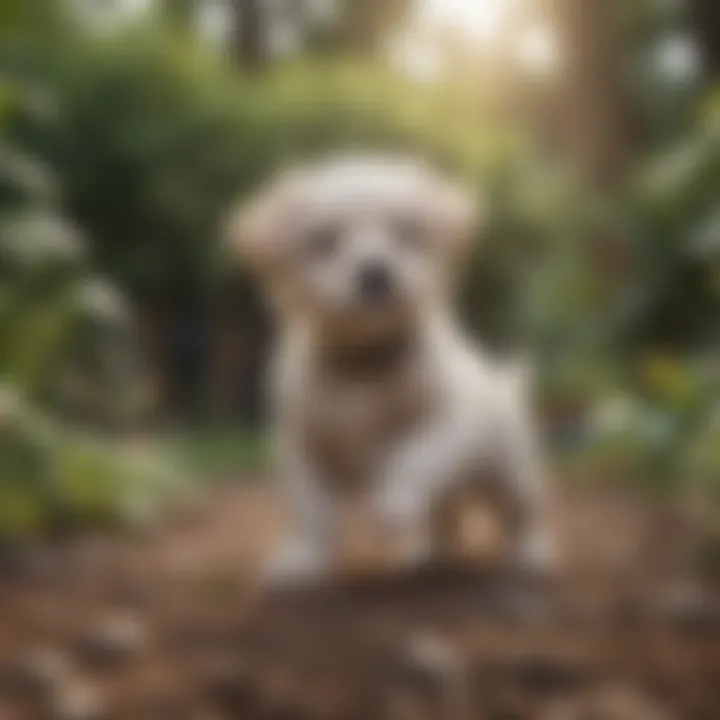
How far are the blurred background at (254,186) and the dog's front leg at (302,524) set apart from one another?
0.09ft

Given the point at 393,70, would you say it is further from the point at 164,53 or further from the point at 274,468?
the point at 274,468

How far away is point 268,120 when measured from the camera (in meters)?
0.67

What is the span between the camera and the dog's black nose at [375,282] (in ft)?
2.23

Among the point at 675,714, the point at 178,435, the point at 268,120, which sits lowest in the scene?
the point at 675,714

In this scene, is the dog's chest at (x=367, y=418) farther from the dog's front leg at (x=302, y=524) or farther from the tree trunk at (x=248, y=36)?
the tree trunk at (x=248, y=36)

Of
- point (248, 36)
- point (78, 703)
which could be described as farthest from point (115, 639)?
point (248, 36)

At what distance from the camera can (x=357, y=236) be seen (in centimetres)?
69

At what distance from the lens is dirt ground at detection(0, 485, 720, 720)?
667 millimetres

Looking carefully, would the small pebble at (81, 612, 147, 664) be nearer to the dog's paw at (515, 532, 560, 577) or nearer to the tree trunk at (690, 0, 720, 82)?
the dog's paw at (515, 532, 560, 577)

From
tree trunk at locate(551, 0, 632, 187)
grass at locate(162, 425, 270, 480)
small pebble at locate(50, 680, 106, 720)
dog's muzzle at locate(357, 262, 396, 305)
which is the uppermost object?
tree trunk at locate(551, 0, 632, 187)

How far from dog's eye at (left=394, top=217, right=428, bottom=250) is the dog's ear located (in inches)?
2.4

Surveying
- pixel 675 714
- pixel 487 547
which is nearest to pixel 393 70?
pixel 487 547

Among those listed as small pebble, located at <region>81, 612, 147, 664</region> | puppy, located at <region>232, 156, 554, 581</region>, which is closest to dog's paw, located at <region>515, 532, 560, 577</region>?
puppy, located at <region>232, 156, 554, 581</region>

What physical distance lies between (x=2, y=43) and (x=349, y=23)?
7.4 inches
